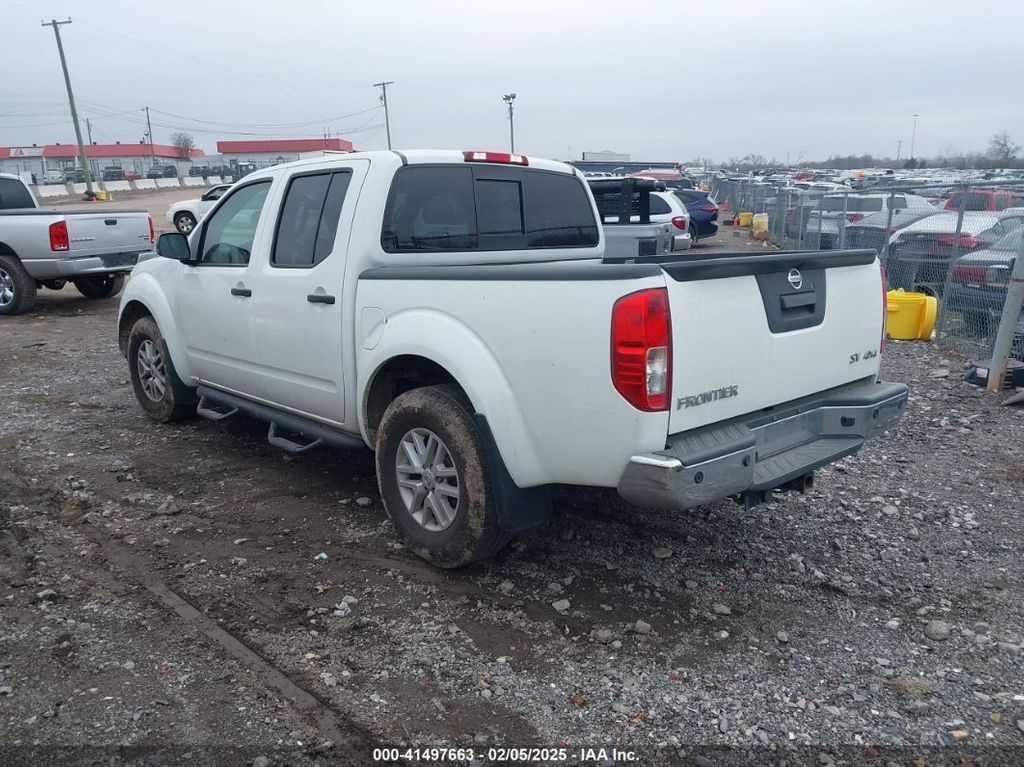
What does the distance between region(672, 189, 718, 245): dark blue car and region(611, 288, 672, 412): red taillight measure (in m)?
20.2

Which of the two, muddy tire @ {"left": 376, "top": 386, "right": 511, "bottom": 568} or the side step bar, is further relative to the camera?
the side step bar

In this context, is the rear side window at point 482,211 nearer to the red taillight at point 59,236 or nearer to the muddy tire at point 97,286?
the red taillight at point 59,236

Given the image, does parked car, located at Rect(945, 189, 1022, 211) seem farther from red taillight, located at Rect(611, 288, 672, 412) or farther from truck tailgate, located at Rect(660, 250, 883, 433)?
red taillight, located at Rect(611, 288, 672, 412)

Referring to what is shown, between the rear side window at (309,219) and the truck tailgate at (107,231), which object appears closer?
the rear side window at (309,219)

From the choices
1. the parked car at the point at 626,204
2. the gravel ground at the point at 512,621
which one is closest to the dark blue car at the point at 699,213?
the parked car at the point at 626,204

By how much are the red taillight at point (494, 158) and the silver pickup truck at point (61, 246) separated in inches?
359

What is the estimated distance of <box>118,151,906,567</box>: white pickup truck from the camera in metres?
3.30

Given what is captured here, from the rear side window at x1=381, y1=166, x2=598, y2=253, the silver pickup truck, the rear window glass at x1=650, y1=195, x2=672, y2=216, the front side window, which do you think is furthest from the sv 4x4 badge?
the rear window glass at x1=650, y1=195, x2=672, y2=216

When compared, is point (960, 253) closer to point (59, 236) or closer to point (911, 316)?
point (911, 316)

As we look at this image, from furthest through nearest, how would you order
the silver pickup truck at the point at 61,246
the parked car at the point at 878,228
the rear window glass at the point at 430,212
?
the silver pickup truck at the point at 61,246 < the parked car at the point at 878,228 < the rear window glass at the point at 430,212

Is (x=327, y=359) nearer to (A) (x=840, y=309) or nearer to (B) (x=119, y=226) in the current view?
(A) (x=840, y=309)

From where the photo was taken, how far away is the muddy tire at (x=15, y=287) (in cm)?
1230

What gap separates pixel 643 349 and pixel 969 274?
7425 millimetres

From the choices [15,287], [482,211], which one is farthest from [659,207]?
[482,211]
